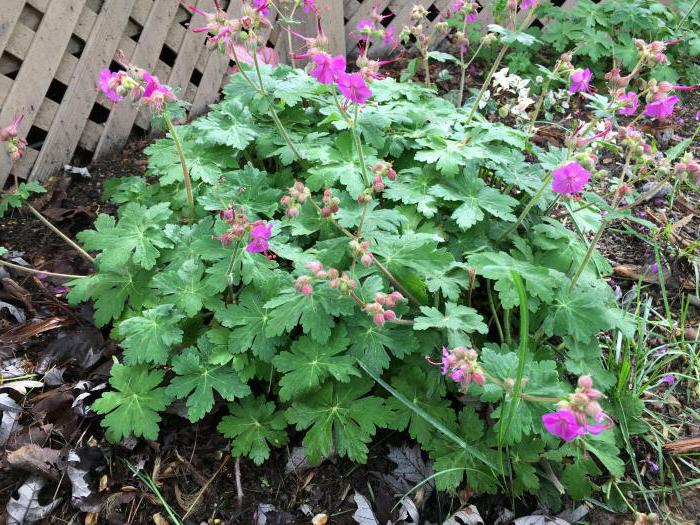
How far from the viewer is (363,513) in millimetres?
1872

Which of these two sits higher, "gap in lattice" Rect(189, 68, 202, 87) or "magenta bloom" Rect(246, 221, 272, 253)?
"magenta bloom" Rect(246, 221, 272, 253)

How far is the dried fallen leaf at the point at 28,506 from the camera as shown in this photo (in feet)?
5.89

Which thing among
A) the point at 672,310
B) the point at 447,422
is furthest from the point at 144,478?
the point at 672,310

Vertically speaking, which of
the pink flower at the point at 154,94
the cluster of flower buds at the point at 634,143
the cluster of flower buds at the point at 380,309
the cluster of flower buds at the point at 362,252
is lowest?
the cluster of flower buds at the point at 380,309

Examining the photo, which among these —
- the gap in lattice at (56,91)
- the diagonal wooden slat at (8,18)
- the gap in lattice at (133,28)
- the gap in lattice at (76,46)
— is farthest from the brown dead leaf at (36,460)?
the gap in lattice at (133,28)

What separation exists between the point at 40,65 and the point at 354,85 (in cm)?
190

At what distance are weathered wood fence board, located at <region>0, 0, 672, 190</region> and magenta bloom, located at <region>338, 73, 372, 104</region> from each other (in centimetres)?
92

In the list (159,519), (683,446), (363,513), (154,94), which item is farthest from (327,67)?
(683,446)

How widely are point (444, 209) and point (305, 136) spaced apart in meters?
0.76

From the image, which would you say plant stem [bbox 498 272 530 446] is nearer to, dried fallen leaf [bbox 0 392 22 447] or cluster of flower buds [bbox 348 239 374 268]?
cluster of flower buds [bbox 348 239 374 268]

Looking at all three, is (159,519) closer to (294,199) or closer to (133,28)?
(294,199)

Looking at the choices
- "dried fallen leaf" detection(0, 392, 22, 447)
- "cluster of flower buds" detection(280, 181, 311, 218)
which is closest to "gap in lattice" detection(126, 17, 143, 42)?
"cluster of flower buds" detection(280, 181, 311, 218)

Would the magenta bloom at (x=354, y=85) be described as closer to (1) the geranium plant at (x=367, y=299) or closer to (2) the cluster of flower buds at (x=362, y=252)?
(1) the geranium plant at (x=367, y=299)

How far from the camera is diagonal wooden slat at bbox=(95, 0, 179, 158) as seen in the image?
3182mm
